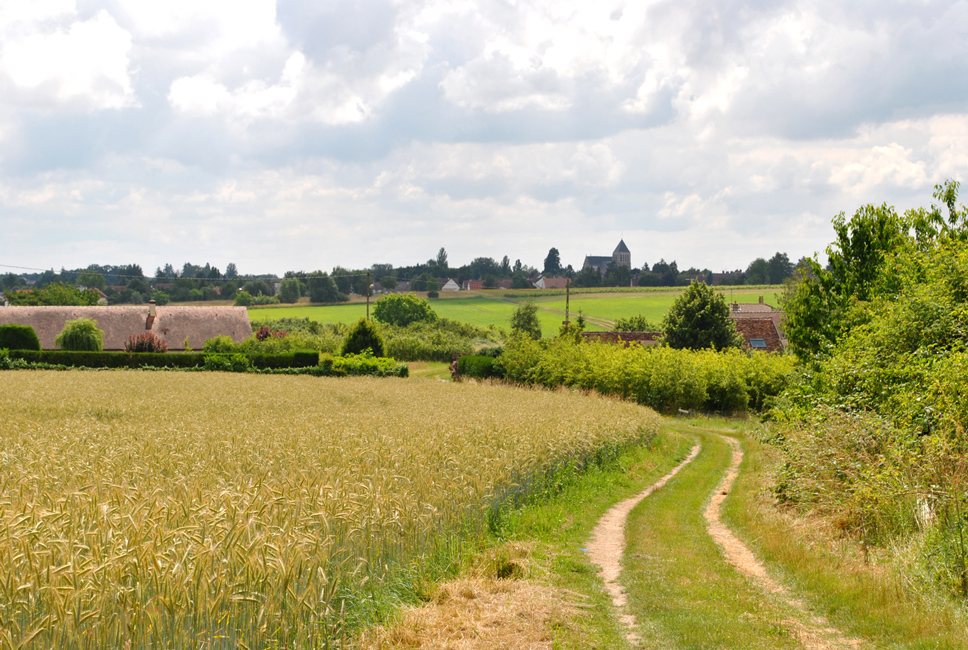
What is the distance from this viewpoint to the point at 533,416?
16469mm

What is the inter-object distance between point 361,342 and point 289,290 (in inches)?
2864

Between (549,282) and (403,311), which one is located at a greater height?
(549,282)

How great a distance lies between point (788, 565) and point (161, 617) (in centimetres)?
748

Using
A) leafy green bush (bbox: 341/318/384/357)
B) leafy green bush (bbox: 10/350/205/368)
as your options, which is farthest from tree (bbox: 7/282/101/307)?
leafy green bush (bbox: 341/318/384/357)

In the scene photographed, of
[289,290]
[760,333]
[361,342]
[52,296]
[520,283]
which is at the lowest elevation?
[361,342]

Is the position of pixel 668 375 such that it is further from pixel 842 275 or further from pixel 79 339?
pixel 79 339

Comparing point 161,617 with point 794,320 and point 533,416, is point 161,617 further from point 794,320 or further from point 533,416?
point 794,320

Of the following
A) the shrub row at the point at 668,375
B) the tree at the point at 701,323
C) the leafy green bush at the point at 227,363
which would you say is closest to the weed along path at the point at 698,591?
the shrub row at the point at 668,375

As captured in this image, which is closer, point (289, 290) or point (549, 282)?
point (289, 290)

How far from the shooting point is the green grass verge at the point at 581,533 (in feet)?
21.9

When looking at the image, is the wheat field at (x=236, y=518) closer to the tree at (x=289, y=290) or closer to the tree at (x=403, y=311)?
the tree at (x=403, y=311)

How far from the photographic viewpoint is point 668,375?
3269 centimetres

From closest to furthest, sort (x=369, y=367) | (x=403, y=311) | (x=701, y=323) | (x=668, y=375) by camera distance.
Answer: (x=668, y=375) → (x=369, y=367) → (x=701, y=323) → (x=403, y=311)

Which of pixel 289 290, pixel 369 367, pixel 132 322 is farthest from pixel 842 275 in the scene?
pixel 289 290
